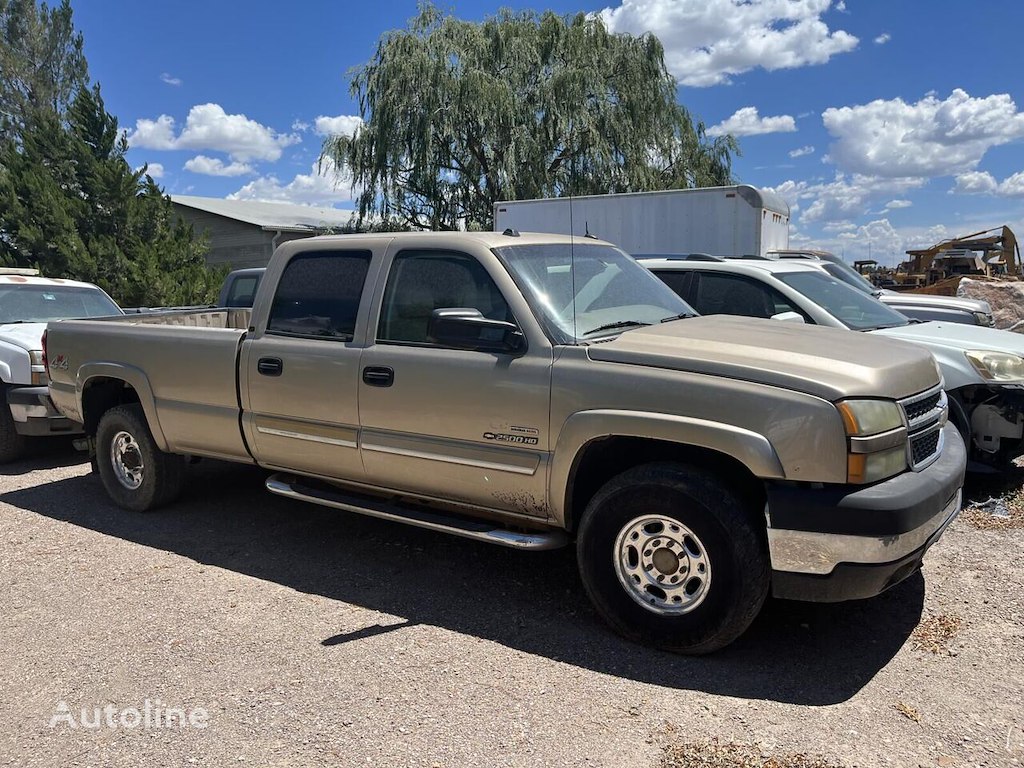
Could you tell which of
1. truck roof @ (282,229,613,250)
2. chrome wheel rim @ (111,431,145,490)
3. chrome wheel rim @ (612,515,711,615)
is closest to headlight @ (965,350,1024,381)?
truck roof @ (282,229,613,250)

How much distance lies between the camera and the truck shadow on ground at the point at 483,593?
3375 mm

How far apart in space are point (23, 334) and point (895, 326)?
7821 mm

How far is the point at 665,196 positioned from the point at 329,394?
8249 millimetres

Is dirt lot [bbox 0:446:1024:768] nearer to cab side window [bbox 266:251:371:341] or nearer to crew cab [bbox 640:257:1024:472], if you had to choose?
crew cab [bbox 640:257:1024:472]

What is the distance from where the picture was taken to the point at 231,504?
589 cm

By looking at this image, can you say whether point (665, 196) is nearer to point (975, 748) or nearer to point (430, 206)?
point (975, 748)

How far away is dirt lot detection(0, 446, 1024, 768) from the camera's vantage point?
9.40ft

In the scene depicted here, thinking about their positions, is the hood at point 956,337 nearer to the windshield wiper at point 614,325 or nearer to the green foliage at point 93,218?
the windshield wiper at point 614,325

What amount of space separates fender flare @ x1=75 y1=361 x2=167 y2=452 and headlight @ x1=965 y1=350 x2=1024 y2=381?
5.64 m

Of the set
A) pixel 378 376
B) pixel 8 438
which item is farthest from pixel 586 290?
pixel 8 438

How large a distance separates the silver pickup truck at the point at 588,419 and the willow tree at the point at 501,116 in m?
16.0

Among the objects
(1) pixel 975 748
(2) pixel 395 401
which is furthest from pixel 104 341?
(1) pixel 975 748

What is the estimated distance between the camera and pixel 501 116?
1995 cm

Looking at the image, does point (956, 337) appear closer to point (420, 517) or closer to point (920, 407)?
point (920, 407)
